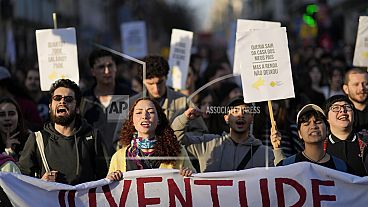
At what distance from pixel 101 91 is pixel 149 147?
3.20 metres

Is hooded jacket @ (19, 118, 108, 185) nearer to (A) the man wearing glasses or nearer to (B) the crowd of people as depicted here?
(B) the crowd of people

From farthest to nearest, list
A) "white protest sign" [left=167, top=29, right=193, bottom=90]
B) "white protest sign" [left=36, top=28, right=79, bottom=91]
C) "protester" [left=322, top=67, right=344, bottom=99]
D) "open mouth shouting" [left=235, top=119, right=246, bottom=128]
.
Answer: "white protest sign" [left=167, top=29, right=193, bottom=90] → "protester" [left=322, top=67, right=344, bottom=99] → "white protest sign" [left=36, top=28, right=79, bottom=91] → "open mouth shouting" [left=235, top=119, right=246, bottom=128]

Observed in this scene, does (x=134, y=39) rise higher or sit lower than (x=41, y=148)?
higher

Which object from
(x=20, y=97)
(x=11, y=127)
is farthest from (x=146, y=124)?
(x=20, y=97)

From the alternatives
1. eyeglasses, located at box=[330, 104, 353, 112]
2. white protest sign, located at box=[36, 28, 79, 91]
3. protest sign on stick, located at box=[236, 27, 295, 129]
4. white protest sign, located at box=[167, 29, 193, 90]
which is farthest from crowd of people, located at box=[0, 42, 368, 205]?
white protest sign, located at box=[167, 29, 193, 90]

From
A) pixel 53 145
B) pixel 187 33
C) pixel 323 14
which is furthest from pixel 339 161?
pixel 323 14

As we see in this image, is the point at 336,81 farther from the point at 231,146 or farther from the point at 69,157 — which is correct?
the point at 69,157

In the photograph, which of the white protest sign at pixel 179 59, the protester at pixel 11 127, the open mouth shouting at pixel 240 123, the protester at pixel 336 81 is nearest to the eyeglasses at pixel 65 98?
the protester at pixel 11 127

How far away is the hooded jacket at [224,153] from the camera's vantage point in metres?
7.25

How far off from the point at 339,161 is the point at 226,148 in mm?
1049

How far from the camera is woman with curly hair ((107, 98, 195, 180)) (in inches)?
262

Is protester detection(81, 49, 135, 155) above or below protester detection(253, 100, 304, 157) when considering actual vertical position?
above

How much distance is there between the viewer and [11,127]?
789cm

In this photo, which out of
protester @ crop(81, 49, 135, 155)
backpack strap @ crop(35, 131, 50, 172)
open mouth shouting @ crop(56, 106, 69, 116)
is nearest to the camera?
backpack strap @ crop(35, 131, 50, 172)
